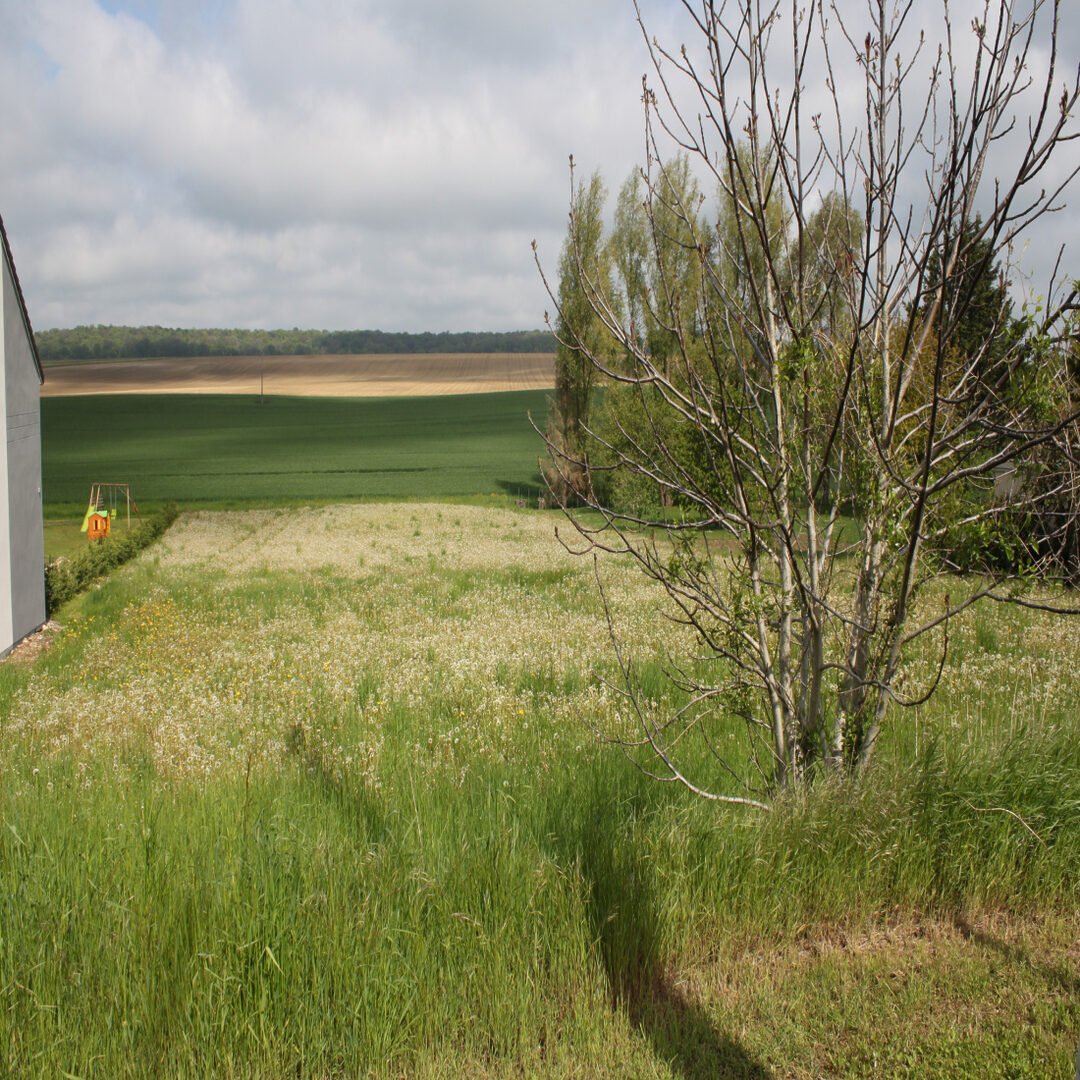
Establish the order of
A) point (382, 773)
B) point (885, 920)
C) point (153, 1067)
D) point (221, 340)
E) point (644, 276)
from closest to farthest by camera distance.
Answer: point (153, 1067) < point (885, 920) < point (382, 773) < point (644, 276) < point (221, 340)

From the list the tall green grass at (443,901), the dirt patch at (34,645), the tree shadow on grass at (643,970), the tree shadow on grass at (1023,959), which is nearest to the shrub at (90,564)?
the dirt patch at (34,645)

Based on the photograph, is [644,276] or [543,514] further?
[644,276]

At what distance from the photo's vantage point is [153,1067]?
2.64 metres

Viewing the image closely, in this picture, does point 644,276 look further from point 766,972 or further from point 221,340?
point 221,340

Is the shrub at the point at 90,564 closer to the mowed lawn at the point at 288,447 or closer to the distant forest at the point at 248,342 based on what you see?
the mowed lawn at the point at 288,447

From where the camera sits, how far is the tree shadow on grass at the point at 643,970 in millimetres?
2838

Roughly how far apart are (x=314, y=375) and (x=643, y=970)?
93080 mm

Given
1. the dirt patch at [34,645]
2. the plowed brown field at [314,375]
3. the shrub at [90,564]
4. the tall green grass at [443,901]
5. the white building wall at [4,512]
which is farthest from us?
the plowed brown field at [314,375]

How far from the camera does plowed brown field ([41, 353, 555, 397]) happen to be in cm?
7969

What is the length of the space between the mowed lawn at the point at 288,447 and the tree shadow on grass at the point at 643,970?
37.6 metres

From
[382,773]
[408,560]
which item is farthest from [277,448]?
[382,773]

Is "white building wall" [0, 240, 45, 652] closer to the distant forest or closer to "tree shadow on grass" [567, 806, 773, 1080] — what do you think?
"tree shadow on grass" [567, 806, 773, 1080]

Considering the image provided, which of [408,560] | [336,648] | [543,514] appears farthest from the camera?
[543,514]

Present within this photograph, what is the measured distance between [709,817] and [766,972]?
27.4 inches
